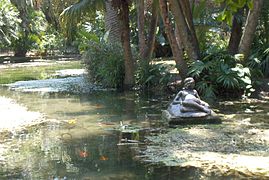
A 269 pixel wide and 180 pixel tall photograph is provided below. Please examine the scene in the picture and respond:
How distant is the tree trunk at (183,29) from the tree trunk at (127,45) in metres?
2.28

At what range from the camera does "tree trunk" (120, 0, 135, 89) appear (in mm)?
16391

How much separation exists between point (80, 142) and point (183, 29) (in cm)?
734

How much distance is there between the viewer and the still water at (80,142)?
267 inches

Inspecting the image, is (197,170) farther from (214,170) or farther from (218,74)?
(218,74)

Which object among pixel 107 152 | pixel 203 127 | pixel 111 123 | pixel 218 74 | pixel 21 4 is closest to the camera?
pixel 107 152

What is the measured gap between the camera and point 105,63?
1781 cm

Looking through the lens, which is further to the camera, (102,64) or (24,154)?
(102,64)

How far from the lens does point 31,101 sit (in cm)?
1478

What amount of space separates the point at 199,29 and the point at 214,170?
13.1m

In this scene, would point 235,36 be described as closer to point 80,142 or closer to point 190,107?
point 190,107

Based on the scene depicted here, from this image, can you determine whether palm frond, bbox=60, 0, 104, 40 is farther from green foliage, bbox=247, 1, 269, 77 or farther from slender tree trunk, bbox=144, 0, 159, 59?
green foliage, bbox=247, 1, 269, 77

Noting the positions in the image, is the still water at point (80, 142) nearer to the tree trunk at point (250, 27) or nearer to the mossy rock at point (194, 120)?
the mossy rock at point (194, 120)

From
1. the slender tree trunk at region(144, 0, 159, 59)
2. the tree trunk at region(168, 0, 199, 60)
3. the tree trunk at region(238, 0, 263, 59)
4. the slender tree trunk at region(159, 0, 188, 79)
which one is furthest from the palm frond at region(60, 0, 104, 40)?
the tree trunk at region(238, 0, 263, 59)

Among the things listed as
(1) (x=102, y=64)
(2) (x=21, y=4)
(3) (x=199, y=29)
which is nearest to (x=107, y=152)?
(1) (x=102, y=64)
